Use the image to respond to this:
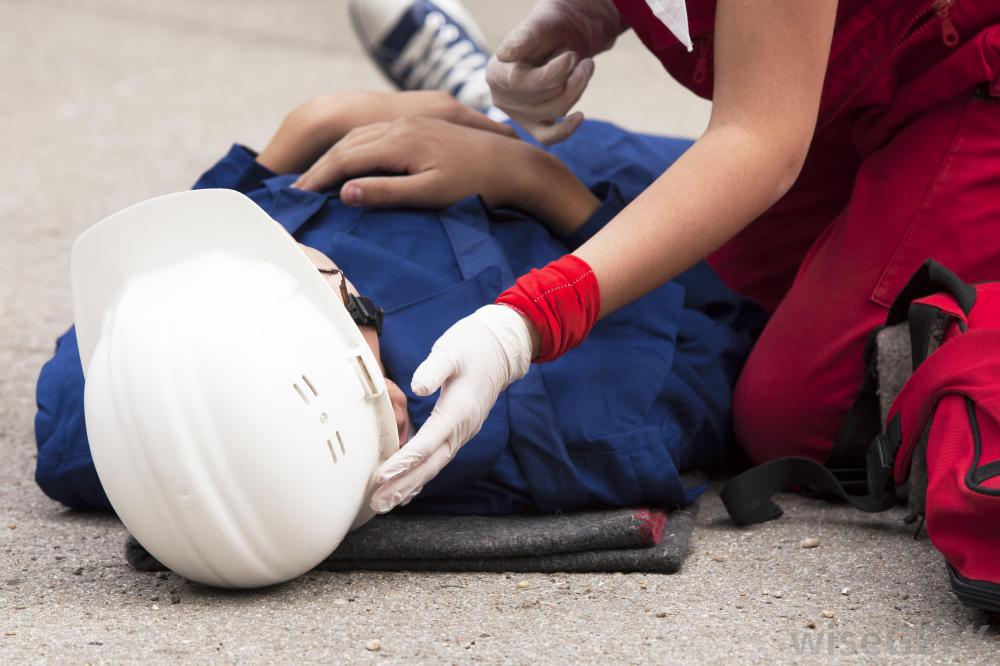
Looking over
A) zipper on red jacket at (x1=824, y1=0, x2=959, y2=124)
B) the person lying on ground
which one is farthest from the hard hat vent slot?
zipper on red jacket at (x1=824, y1=0, x2=959, y2=124)

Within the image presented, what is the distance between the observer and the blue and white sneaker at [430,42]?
2557 millimetres

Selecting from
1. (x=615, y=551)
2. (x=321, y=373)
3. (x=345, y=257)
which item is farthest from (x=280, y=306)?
(x=615, y=551)

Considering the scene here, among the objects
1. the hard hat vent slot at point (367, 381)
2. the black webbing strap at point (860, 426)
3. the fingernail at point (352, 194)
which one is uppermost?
the black webbing strap at point (860, 426)

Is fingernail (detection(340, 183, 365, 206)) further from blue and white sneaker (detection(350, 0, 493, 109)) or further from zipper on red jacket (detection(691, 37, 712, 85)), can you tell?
blue and white sneaker (detection(350, 0, 493, 109))

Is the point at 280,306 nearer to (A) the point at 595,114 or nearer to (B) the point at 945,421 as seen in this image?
(B) the point at 945,421

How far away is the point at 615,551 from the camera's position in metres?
1.45

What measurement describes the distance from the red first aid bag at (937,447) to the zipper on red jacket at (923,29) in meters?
0.30

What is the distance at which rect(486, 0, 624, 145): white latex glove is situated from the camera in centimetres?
182

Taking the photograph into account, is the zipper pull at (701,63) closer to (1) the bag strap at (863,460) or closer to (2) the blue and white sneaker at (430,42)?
(1) the bag strap at (863,460)

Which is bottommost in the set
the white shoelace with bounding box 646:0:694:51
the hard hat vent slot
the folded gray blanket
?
the folded gray blanket

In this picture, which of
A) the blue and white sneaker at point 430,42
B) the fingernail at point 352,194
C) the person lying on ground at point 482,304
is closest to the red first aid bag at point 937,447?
the person lying on ground at point 482,304

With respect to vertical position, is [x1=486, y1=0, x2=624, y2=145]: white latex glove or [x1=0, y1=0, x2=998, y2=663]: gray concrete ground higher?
[x1=486, y1=0, x2=624, y2=145]: white latex glove

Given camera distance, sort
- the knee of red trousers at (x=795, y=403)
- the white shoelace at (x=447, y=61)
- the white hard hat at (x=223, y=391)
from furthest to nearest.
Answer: the white shoelace at (x=447, y=61) → the knee of red trousers at (x=795, y=403) → the white hard hat at (x=223, y=391)

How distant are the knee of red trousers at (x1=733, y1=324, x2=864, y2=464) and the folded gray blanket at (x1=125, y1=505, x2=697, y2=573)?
0.34 meters
